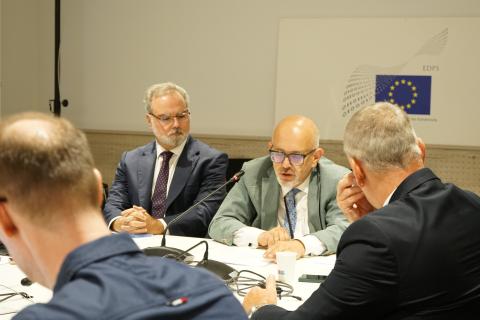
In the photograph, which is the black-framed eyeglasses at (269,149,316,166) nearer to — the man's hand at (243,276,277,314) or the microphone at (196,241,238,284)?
the microphone at (196,241,238,284)

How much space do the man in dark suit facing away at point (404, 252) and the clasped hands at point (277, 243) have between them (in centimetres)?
77

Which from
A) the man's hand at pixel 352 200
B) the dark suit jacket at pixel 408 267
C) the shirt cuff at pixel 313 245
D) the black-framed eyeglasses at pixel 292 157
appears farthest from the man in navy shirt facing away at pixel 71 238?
the black-framed eyeglasses at pixel 292 157

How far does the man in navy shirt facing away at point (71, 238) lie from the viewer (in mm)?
936

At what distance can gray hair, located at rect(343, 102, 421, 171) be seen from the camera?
1.83 meters

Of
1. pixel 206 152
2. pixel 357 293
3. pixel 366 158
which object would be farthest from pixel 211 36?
pixel 357 293

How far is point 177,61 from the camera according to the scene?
5.51 meters

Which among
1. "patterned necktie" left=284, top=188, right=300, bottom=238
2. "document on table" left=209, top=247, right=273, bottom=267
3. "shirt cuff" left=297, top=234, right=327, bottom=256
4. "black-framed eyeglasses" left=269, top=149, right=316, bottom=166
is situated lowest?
"document on table" left=209, top=247, right=273, bottom=267

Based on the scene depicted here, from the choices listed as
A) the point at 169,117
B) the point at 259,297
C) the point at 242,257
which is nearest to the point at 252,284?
the point at 259,297

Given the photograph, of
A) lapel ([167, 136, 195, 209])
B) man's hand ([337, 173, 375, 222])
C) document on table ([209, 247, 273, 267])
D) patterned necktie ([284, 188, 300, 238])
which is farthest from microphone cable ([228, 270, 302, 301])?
lapel ([167, 136, 195, 209])

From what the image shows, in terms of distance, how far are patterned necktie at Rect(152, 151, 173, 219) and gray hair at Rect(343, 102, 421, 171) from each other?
6.41 ft

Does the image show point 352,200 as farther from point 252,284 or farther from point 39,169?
point 39,169

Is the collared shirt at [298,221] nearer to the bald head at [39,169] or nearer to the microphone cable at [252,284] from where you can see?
the microphone cable at [252,284]

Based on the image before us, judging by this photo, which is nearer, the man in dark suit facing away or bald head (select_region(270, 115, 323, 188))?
the man in dark suit facing away

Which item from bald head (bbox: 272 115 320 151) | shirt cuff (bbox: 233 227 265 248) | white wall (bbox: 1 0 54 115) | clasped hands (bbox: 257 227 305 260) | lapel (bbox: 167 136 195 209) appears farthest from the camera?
white wall (bbox: 1 0 54 115)
